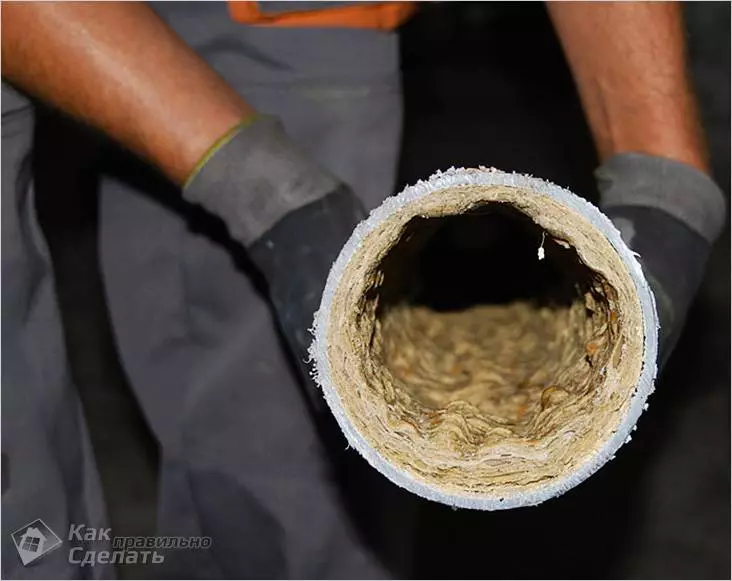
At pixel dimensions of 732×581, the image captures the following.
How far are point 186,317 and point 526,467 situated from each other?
0.60 meters

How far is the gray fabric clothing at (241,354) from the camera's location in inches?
42.8

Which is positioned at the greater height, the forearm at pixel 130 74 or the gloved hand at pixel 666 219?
the forearm at pixel 130 74

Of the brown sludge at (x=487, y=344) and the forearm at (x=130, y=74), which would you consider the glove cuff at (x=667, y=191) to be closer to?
the brown sludge at (x=487, y=344)

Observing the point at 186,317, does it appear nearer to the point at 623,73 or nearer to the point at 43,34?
the point at 43,34

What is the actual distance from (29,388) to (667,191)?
733 millimetres

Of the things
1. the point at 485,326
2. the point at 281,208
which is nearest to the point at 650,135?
the point at 485,326

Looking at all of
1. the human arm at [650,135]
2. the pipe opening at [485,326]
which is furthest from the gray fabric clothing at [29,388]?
the human arm at [650,135]

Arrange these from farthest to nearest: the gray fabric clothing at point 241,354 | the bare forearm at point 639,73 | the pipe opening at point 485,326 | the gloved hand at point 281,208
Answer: the gray fabric clothing at point 241,354
the bare forearm at point 639,73
the gloved hand at point 281,208
the pipe opening at point 485,326

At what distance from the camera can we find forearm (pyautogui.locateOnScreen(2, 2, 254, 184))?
90 cm

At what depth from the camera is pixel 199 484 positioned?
3.77ft

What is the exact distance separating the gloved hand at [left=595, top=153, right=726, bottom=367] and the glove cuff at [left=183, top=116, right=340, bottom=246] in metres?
0.29

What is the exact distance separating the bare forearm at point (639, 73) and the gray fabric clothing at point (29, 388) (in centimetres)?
64

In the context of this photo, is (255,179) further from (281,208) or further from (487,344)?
(487,344)

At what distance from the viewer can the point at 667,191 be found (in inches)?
35.6
